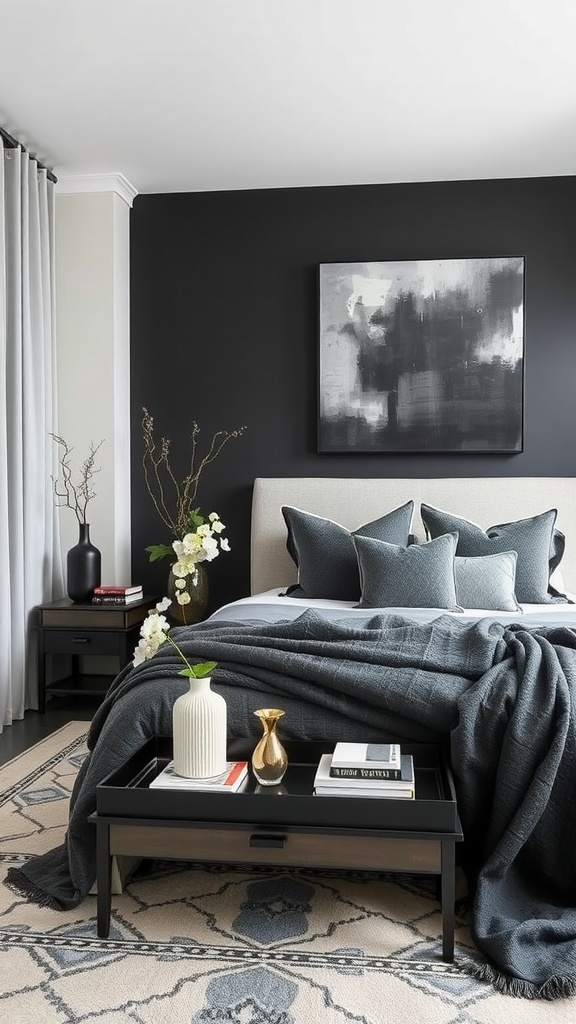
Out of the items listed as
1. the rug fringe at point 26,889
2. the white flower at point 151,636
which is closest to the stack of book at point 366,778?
the white flower at point 151,636

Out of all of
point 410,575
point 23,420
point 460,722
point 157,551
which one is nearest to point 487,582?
point 410,575

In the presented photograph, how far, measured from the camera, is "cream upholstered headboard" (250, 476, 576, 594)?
4.98 m

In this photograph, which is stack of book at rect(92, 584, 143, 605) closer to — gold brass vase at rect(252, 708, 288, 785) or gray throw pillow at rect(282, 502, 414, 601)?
gray throw pillow at rect(282, 502, 414, 601)

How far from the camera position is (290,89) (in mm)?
4078

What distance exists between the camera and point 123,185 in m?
5.27

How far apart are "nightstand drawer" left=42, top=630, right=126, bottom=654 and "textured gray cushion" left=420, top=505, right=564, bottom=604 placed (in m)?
1.79

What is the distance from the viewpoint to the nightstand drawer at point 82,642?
4.76 metres

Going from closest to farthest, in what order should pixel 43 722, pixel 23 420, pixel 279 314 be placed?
pixel 43 722 → pixel 23 420 → pixel 279 314

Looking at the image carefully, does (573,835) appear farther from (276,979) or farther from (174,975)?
(174,975)

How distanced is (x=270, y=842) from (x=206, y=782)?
0.22 meters

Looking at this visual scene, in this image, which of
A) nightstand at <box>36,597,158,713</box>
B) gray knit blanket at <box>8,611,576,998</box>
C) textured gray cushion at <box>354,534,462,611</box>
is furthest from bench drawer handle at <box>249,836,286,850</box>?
nightstand at <box>36,597,158,713</box>

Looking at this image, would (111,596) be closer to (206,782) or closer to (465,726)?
(206,782)

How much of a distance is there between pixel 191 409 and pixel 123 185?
1.33 meters

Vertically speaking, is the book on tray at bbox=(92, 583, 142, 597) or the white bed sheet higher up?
the white bed sheet
